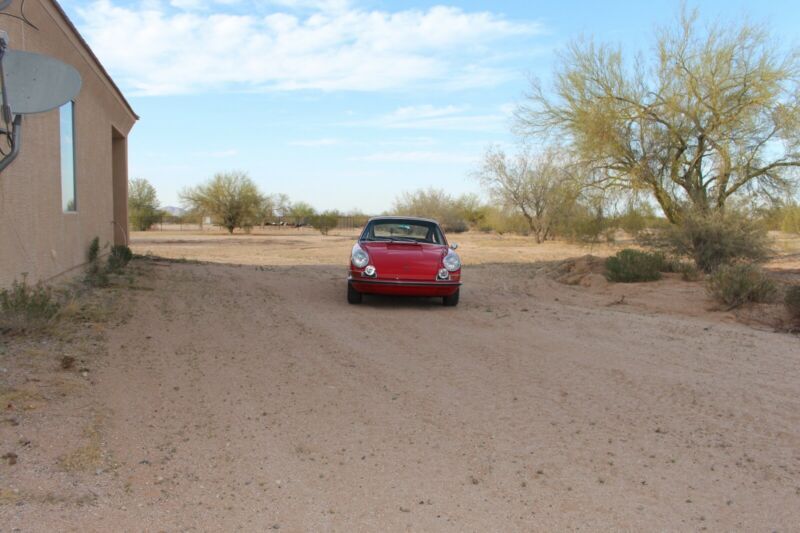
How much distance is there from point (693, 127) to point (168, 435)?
17.2m

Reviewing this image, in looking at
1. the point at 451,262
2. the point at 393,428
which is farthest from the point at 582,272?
the point at 393,428

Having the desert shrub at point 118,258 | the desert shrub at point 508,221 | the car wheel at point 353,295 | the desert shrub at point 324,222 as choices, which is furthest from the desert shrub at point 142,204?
the car wheel at point 353,295

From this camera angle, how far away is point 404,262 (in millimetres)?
9547

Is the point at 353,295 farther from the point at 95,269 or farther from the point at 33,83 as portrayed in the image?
the point at 33,83

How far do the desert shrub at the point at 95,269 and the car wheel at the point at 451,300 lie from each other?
5457mm

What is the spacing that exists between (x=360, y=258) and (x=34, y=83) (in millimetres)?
4975

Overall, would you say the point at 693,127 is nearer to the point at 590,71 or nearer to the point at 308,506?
the point at 590,71

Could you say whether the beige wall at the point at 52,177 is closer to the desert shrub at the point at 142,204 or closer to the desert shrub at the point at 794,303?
the desert shrub at the point at 794,303

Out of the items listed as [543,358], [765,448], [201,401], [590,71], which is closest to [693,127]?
[590,71]

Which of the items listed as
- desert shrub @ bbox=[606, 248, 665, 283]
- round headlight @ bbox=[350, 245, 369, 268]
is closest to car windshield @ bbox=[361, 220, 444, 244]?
round headlight @ bbox=[350, 245, 369, 268]

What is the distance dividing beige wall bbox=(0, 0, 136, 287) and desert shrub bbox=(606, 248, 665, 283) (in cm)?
1061

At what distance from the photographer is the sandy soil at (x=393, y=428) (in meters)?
3.34

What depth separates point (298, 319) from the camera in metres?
8.43

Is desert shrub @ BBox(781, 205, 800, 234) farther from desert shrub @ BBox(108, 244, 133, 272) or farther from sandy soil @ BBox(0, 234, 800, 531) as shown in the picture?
desert shrub @ BBox(108, 244, 133, 272)
